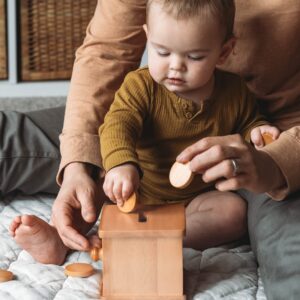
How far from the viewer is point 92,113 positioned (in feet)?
3.91

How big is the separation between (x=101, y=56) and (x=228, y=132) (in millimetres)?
277

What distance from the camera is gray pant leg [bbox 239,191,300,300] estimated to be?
0.83 meters

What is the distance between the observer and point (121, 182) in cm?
89

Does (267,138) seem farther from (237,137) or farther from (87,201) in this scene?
(87,201)

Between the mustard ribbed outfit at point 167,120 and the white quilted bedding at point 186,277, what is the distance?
14 cm

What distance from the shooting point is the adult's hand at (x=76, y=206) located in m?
Answer: 0.99

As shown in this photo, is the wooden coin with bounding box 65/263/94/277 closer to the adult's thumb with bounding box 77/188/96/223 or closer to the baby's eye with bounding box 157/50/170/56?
the adult's thumb with bounding box 77/188/96/223

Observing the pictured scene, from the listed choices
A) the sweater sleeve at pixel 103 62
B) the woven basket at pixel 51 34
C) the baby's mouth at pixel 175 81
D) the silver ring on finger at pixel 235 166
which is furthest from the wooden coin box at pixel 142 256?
the woven basket at pixel 51 34

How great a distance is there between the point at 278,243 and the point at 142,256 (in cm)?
17

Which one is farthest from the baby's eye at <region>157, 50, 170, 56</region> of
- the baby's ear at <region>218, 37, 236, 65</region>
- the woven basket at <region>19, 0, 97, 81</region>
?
the woven basket at <region>19, 0, 97, 81</region>

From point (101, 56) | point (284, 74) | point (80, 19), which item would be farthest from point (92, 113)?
point (80, 19)

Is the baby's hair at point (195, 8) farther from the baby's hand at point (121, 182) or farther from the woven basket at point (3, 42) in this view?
the woven basket at point (3, 42)

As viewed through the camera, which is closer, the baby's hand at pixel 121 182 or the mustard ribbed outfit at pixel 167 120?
the baby's hand at pixel 121 182

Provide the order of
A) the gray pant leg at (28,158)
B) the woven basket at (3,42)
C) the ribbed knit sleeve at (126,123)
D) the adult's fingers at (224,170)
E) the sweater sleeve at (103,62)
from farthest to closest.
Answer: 1. the woven basket at (3,42)
2. the gray pant leg at (28,158)
3. the sweater sleeve at (103,62)
4. the ribbed knit sleeve at (126,123)
5. the adult's fingers at (224,170)
